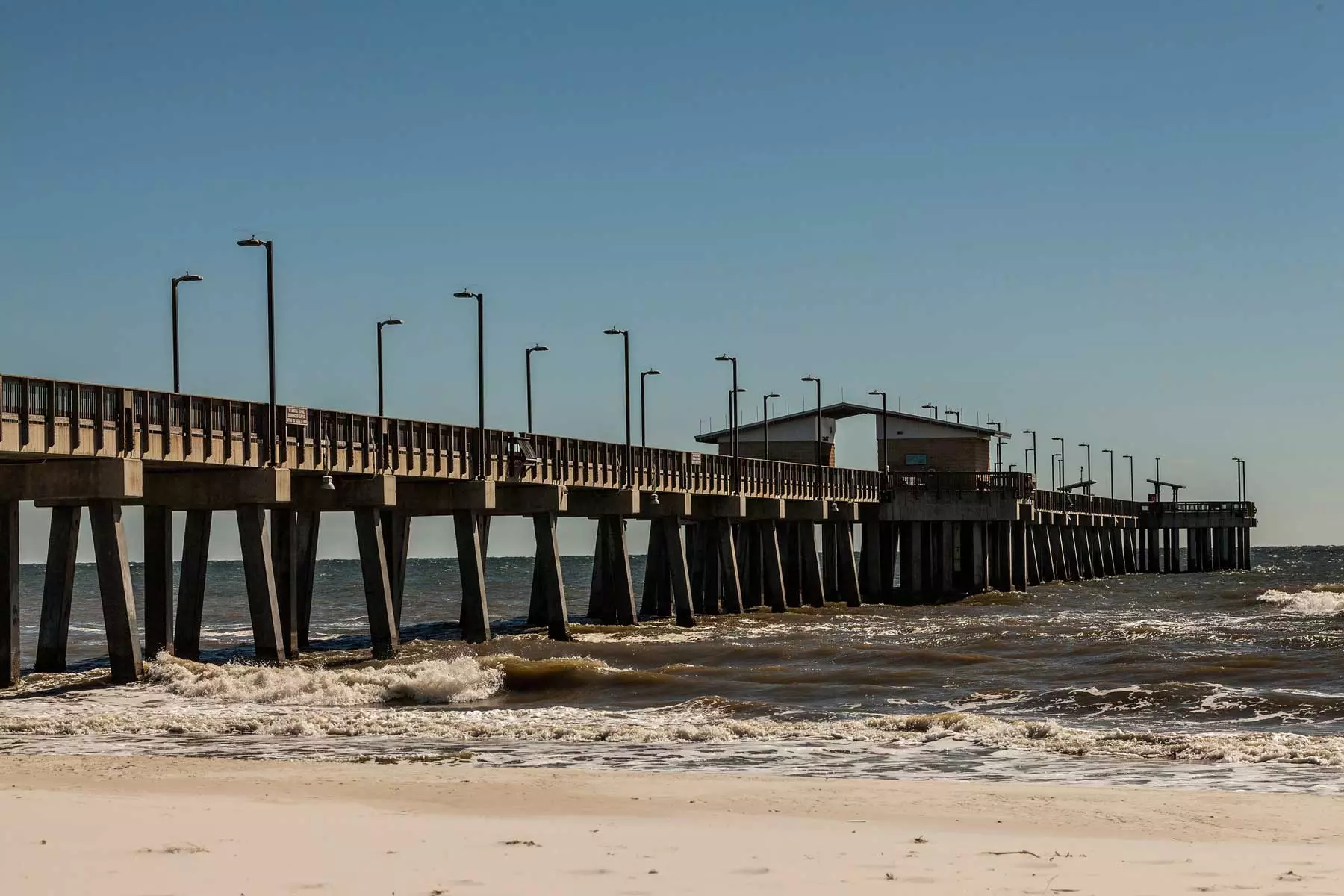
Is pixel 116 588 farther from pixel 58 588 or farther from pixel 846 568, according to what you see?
pixel 846 568

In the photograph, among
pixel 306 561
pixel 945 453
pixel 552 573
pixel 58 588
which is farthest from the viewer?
pixel 945 453

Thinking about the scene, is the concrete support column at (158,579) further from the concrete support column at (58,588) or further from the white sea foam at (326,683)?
the white sea foam at (326,683)

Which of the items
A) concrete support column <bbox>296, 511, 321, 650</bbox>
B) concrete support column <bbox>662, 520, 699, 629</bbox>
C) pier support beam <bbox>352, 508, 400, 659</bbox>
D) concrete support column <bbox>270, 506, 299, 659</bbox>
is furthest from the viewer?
concrete support column <bbox>662, 520, 699, 629</bbox>

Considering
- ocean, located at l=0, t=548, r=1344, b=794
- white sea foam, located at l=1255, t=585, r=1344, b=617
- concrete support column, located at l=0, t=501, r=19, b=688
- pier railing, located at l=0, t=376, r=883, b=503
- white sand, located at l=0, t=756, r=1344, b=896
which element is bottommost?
white sea foam, located at l=1255, t=585, r=1344, b=617

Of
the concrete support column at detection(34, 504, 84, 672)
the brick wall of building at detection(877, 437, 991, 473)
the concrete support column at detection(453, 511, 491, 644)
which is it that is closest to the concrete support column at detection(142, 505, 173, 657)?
the concrete support column at detection(34, 504, 84, 672)

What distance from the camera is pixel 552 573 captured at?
141 feet

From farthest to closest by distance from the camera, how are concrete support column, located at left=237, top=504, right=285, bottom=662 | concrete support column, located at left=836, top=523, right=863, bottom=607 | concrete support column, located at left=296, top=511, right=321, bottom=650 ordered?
concrete support column, located at left=836, top=523, right=863, bottom=607, concrete support column, located at left=296, top=511, right=321, bottom=650, concrete support column, located at left=237, top=504, right=285, bottom=662

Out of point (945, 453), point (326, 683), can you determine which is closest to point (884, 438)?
point (945, 453)

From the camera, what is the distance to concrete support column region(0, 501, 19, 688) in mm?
29031

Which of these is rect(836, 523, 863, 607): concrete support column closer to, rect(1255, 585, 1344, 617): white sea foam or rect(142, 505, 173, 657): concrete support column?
rect(1255, 585, 1344, 617): white sea foam

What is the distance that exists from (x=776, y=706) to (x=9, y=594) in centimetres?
1300

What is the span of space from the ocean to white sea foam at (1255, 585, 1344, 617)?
53.6 feet

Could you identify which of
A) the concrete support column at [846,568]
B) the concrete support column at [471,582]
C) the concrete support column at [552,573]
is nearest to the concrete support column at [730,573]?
the concrete support column at [846,568]

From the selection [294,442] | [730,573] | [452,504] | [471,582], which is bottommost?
[730,573]
